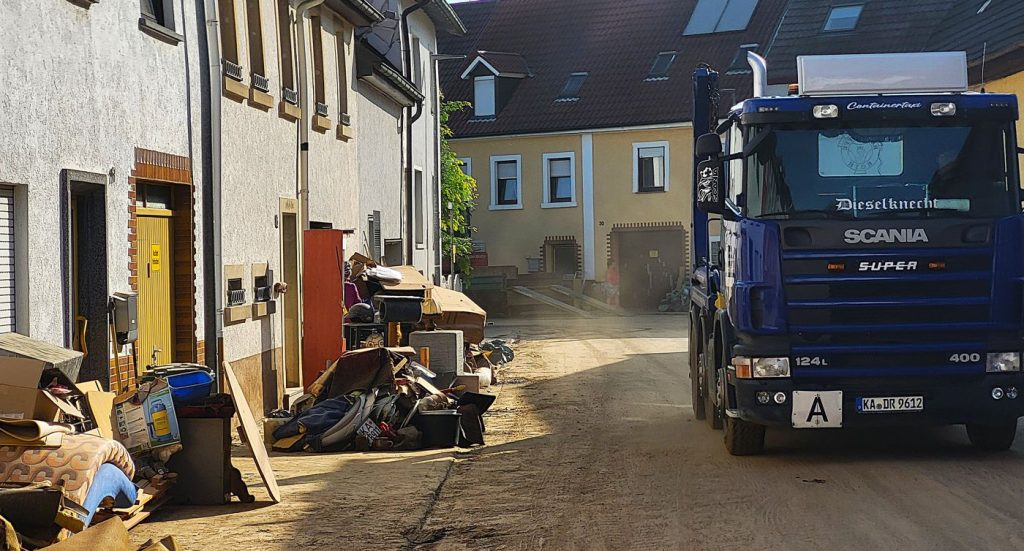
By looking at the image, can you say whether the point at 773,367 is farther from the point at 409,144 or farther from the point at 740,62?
the point at 740,62

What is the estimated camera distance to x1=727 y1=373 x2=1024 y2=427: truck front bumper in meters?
10.2

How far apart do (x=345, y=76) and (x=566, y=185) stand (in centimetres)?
2453

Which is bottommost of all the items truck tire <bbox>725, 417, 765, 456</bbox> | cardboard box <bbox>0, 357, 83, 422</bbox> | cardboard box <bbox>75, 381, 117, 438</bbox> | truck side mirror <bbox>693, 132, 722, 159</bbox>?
truck tire <bbox>725, 417, 765, 456</bbox>

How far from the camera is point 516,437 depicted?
13.2m

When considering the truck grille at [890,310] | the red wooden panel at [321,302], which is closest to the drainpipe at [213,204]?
the red wooden panel at [321,302]

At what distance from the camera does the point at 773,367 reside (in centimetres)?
1030

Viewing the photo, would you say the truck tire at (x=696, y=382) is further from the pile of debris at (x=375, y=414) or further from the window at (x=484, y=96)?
the window at (x=484, y=96)

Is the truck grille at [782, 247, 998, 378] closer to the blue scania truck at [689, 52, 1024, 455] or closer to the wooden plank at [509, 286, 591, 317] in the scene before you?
the blue scania truck at [689, 52, 1024, 455]

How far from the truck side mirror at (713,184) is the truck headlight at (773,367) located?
60.4 inches

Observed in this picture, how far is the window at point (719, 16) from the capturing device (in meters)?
42.9

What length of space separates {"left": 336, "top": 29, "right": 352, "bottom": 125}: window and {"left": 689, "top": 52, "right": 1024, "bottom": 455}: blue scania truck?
9558 mm

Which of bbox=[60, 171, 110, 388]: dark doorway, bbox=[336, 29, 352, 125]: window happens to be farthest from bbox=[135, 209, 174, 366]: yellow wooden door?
bbox=[336, 29, 352, 125]: window

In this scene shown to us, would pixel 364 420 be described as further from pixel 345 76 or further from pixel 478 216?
pixel 478 216

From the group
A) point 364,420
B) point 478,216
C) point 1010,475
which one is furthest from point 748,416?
point 478,216
